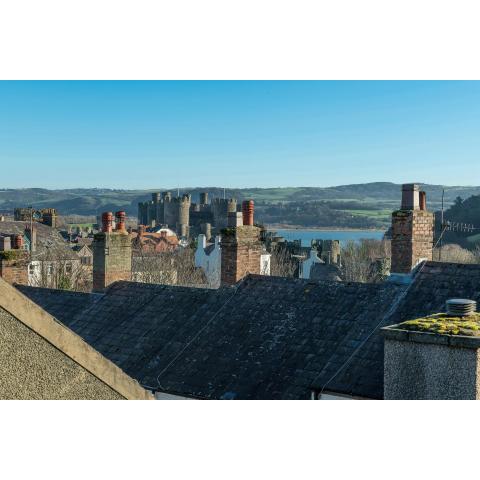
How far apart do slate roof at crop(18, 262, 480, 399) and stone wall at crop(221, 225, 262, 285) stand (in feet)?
1.76

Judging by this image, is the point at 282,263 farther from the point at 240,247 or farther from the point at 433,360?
the point at 433,360

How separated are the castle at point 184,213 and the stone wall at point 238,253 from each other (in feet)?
281

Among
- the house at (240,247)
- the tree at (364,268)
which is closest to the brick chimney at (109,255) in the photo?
the house at (240,247)

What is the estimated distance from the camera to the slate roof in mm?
14273

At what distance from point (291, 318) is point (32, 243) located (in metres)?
39.8

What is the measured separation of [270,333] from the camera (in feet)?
52.3

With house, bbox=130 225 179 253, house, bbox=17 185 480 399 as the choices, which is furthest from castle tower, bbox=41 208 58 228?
house, bbox=17 185 480 399

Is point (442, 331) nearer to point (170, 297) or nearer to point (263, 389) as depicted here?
point (263, 389)

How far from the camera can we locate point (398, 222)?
54.6ft

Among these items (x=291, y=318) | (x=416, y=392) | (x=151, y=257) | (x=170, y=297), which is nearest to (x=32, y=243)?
(x=151, y=257)

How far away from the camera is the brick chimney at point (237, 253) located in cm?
1848

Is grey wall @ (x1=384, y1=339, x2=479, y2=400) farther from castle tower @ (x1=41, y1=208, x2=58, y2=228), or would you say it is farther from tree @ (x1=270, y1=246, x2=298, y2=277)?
castle tower @ (x1=41, y1=208, x2=58, y2=228)

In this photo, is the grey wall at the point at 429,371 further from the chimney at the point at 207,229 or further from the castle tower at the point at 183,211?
the castle tower at the point at 183,211

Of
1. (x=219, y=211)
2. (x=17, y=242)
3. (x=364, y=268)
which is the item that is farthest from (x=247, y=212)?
(x=219, y=211)
